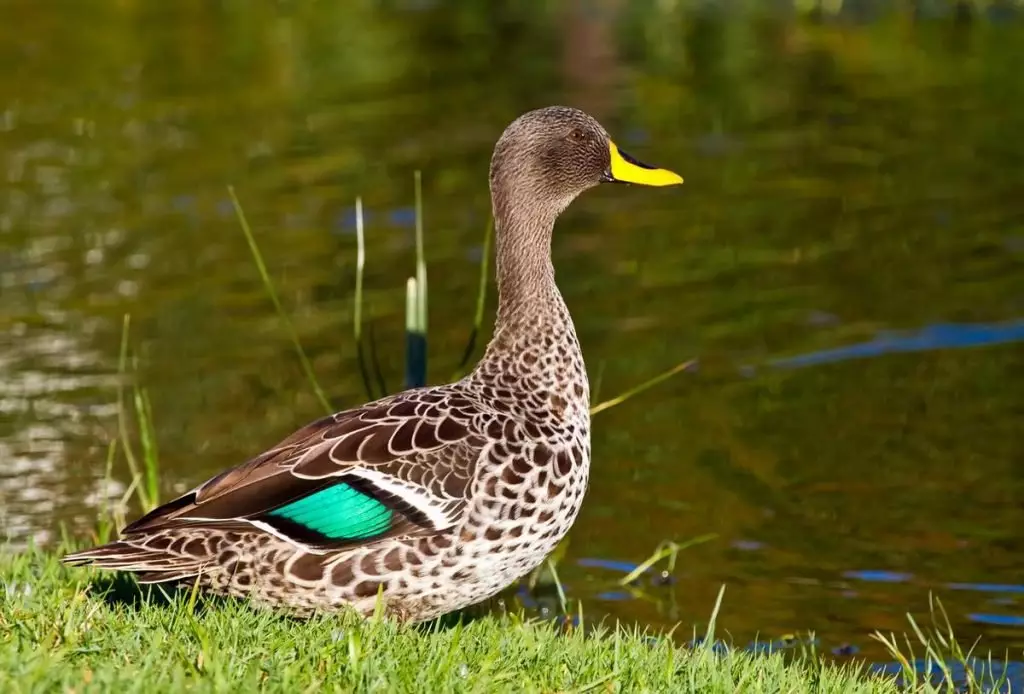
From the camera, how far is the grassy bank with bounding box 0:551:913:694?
468 centimetres

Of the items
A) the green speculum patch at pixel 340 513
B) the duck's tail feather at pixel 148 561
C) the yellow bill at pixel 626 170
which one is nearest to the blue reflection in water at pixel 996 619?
the yellow bill at pixel 626 170

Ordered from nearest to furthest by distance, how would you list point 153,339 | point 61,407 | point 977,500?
1. point 977,500
2. point 61,407
3. point 153,339

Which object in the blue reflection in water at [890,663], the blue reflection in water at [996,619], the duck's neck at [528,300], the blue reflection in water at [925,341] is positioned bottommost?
the blue reflection in water at [996,619]

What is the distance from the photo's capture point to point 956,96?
768 inches

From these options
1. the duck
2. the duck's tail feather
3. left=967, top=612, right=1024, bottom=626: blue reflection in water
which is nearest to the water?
left=967, top=612, right=1024, bottom=626: blue reflection in water

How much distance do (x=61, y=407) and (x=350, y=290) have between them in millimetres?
2983

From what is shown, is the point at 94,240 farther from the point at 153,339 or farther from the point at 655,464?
the point at 655,464

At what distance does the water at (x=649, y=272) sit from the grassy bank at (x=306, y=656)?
2516mm

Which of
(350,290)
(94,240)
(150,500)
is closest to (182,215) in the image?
(94,240)

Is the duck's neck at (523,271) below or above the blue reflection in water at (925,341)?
above

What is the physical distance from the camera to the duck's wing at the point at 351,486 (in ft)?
18.6

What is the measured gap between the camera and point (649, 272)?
45.9ft

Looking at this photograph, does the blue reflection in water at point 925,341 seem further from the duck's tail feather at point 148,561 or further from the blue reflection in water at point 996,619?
the duck's tail feather at point 148,561

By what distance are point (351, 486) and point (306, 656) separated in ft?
2.81
